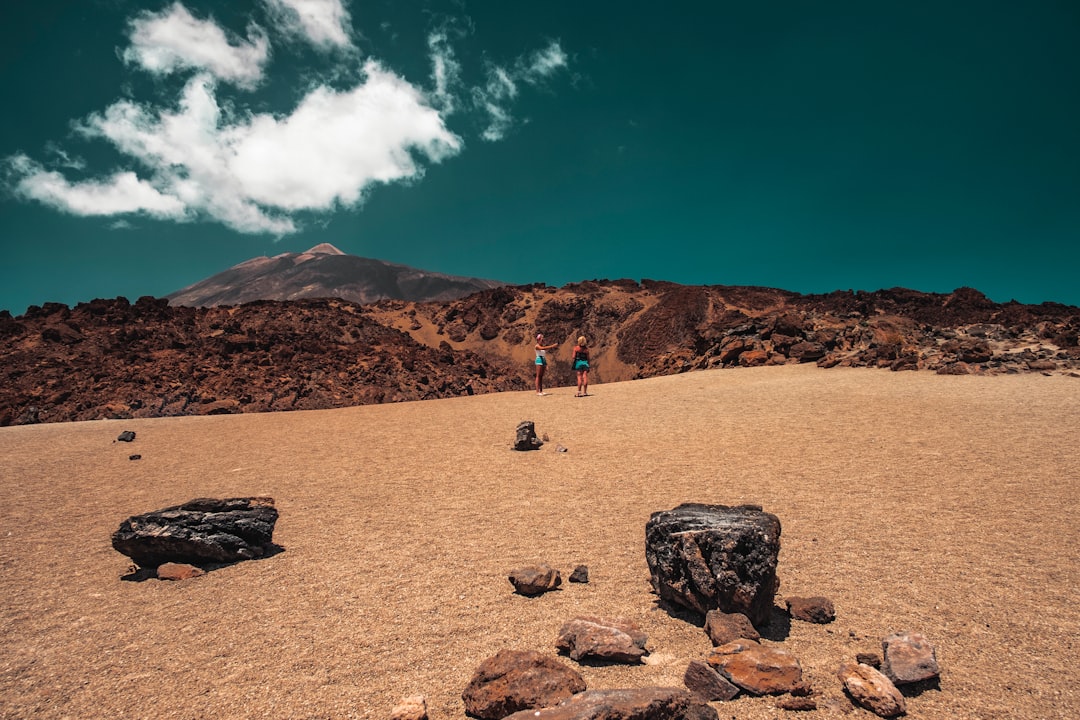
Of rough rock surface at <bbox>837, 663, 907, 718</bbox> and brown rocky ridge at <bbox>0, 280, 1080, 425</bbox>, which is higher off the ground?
brown rocky ridge at <bbox>0, 280, 1080, 425</bbox>

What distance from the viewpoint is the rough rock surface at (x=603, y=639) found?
2760 mm

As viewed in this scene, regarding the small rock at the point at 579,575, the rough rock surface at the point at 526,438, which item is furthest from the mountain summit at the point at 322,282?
the small rock at the point at 579,575

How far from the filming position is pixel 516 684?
2.44m

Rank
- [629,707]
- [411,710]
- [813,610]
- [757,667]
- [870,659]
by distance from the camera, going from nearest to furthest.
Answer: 1. [629,707]
2. [411,710]
3. [757,667]
4. [870,659]
5. [813,610]

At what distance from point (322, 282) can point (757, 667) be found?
174283mm

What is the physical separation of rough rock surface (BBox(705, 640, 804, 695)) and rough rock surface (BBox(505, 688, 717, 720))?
37cm

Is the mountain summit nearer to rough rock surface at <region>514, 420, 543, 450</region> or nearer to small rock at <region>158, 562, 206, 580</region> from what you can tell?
rough rock surface at <region>514, 420, 543, 450</region>

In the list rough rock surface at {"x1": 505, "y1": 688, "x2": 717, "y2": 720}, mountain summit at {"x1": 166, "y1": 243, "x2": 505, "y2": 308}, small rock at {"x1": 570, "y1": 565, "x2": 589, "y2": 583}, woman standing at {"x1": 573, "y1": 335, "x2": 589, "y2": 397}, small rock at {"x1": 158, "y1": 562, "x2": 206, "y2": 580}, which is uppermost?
mountain summit at {"x1": 166, "y1": 243, "x2": 505, "y2": 308}

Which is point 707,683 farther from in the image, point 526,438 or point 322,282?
point 322,282

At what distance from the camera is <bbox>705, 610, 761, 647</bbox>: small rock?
2.89 metres

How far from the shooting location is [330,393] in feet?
60.0

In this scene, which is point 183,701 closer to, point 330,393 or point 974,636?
point 974,636

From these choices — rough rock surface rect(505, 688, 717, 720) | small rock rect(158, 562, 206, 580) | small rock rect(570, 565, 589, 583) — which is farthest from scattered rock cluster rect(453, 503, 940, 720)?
small rock rect(158, 562, 206, 580)

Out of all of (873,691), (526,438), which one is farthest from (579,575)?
(526,438)
